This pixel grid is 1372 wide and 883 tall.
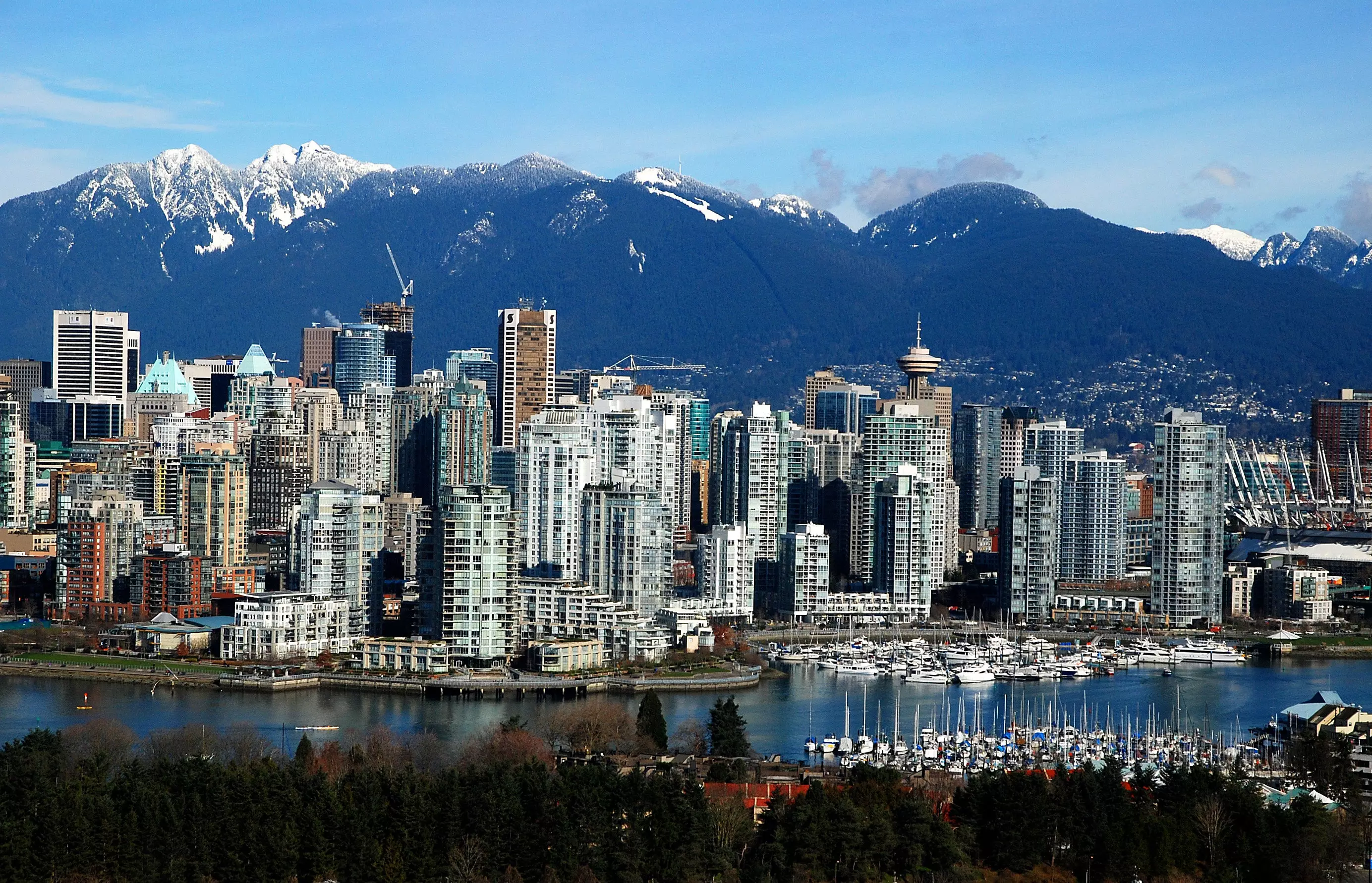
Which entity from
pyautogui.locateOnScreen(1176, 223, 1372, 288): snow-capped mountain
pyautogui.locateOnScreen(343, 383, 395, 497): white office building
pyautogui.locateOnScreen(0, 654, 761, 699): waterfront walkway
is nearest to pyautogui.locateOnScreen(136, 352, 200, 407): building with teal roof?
pyautogui.locateOnScreen(343, 383, 395, 497): white office building

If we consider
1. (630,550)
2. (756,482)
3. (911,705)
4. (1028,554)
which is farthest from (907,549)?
(911,705)

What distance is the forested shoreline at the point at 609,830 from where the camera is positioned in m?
16.8

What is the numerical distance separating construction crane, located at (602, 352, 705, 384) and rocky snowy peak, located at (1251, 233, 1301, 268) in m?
65.2

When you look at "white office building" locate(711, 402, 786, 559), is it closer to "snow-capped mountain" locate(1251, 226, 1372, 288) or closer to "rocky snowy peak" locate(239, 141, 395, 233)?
"rocky snowy peak" locate(239, 141, 395, 233)

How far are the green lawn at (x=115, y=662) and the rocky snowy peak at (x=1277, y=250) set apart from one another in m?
123

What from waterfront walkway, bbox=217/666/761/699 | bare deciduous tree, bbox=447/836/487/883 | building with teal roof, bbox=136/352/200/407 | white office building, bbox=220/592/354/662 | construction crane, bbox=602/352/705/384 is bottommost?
bare deciduous tree, bbox=447/836/487/883

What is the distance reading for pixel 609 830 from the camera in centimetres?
1731

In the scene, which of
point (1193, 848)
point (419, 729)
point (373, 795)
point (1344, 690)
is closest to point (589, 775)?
point (373, 795)

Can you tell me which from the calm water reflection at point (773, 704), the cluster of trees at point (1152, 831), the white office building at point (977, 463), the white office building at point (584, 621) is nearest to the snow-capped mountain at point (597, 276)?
the white office building at point (977, 463)

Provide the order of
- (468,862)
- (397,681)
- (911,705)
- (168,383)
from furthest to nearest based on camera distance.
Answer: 1. (168,383)
2. (397,681)
3. (911,705)
4. (468,862)

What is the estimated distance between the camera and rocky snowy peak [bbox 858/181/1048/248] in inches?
4518

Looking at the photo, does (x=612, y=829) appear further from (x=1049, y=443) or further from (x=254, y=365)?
(x=254, y=365)

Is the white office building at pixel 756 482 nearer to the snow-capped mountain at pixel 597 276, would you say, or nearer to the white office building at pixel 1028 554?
the white office building at pixel 1028 554

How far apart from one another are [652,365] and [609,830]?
73.2 meters
